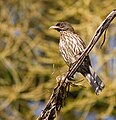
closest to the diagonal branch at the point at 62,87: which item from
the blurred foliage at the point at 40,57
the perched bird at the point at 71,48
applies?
the perched bird at the point at 71,48

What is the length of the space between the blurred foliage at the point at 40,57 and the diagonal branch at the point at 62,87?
10.4 ft

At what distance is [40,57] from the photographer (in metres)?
5.54

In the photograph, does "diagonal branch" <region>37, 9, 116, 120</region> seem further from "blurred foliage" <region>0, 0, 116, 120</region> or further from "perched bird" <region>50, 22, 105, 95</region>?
"blurred foliage" <region>0, 0, 116, 120</region>

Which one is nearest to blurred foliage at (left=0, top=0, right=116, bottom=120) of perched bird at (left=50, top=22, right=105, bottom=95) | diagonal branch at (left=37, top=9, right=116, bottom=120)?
perched bird at (left=50, top=22, right=105, bottom=95)

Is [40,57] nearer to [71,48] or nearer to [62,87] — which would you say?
[71,48]

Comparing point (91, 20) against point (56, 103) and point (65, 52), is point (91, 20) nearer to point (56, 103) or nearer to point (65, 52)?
point (65, 52)

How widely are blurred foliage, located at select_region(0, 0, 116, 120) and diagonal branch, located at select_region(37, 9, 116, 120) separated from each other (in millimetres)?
3172

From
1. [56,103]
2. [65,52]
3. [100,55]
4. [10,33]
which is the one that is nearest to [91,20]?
[100,55]

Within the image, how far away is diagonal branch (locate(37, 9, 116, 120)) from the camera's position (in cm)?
163

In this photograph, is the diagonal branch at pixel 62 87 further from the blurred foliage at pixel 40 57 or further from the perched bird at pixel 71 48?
the blurred foliage at pixel 40 57

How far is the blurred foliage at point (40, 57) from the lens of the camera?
Answer: 5082 millimetres

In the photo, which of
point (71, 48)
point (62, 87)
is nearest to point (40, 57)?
point (71, 48)

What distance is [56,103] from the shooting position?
5.64 feet

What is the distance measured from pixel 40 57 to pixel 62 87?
3.79 m
